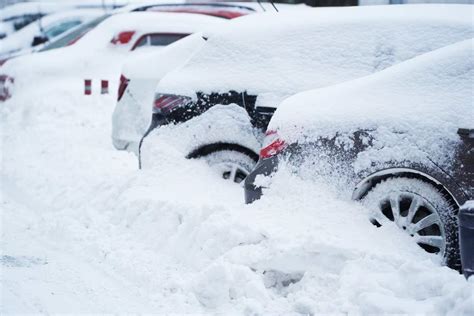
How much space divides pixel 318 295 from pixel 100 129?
6928 mm

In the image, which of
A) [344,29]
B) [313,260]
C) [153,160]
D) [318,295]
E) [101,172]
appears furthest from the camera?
[101,172]

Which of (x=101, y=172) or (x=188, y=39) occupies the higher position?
(x=188, y=39)

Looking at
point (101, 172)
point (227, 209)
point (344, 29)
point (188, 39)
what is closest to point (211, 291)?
point (227, 209)

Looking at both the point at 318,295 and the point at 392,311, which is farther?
the point at 318,295

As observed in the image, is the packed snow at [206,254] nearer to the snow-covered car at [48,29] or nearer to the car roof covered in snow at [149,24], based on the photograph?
the car roof covered in snow at [149,24]

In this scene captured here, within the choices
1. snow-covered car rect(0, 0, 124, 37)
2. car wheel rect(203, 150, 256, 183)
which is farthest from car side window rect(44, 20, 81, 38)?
car wheel rect(203, 150, 256, 183)

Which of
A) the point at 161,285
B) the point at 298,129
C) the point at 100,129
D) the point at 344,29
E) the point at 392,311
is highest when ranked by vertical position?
the point at 344,29

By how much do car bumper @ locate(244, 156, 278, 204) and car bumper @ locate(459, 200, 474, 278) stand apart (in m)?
1.51

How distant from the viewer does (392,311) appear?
3473 mm

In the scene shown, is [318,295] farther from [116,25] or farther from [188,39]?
[116,25]

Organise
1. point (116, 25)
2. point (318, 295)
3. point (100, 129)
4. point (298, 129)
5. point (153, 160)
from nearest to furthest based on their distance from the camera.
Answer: point (318, 295) → point (298, 129) → point (153, 160) → point (100, 129) → point (116, 25)

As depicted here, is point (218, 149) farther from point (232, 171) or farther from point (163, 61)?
point (163, 61)

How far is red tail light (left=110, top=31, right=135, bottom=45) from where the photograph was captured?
11.4 metres

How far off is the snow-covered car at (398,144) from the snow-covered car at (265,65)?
727 millimetres
